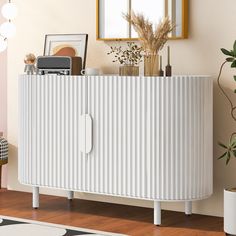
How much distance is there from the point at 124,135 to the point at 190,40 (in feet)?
2.43

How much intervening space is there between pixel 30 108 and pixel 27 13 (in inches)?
33.8

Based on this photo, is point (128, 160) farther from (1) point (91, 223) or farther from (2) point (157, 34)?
(2) point (157, 34)

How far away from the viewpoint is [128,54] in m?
4.11

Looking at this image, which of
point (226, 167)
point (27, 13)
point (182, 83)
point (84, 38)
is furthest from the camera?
point (27, 13)

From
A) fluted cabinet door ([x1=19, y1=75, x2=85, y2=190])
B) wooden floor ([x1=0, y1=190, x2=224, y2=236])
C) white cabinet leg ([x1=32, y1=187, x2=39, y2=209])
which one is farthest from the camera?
white cabinet leg ([x1=32, y1=187, x2=39, y2=209])

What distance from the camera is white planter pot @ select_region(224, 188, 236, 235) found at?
139 inches

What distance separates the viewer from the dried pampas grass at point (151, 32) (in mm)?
3861

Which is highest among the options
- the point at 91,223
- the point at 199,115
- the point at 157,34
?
the point at 157,34

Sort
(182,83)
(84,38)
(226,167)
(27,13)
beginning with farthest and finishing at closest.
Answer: (27,13) → (84,38) → (226,167) → (182,83)

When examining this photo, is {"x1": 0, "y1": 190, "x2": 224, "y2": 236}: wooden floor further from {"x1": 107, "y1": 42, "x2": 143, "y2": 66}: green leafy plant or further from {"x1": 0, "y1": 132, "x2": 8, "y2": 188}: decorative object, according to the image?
{"x1": 107, "y1": 42, "x2": 143, "y2": 66}: green leafy plant

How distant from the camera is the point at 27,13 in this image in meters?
4.71

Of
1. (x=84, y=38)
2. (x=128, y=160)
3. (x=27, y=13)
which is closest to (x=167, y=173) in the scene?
(x=128, y=160)

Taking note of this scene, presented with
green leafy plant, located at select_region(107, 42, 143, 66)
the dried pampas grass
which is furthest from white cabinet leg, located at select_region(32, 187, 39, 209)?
the dried pampas grass

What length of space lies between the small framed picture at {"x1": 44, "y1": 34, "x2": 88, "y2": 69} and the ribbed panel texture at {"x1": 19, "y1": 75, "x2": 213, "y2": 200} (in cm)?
39
